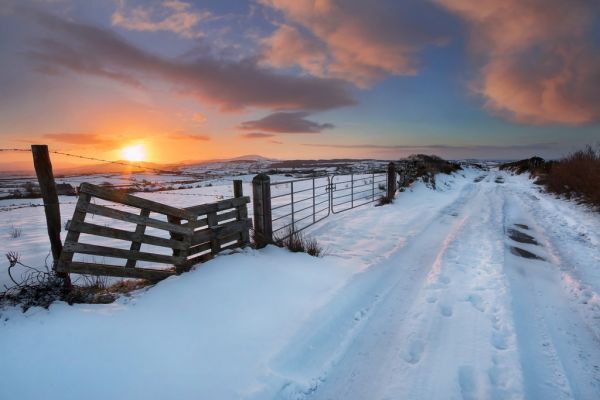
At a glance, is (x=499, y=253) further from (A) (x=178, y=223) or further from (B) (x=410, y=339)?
(A) (x=178, y=223)

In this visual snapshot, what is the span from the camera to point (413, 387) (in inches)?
109

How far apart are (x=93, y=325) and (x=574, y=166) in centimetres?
2077

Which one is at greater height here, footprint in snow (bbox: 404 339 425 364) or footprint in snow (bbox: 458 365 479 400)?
footprint in snow (bbox: 404 339 425 364)

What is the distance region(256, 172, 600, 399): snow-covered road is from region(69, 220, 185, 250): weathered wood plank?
2.42 metres

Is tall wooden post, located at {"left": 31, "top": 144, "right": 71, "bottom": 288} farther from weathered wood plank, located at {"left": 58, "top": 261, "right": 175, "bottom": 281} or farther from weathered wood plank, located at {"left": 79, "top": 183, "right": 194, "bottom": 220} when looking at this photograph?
weathered wood plank, located at {"left": 79, "top": 183, "right": 194, "bottom": 220}

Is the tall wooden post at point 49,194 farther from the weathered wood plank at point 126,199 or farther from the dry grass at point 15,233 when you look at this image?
the dry grass at point 15,233

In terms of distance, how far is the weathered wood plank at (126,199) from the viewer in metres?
3.82

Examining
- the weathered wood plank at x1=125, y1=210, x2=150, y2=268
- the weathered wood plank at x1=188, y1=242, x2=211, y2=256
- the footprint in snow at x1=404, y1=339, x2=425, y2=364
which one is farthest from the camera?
Result: the weathered wood plank at x1=188, y1=242, x2=211, y2=256

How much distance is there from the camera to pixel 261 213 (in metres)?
6.30

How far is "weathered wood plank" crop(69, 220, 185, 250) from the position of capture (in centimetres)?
373

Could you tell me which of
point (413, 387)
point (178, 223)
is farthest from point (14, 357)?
point (413, 387)

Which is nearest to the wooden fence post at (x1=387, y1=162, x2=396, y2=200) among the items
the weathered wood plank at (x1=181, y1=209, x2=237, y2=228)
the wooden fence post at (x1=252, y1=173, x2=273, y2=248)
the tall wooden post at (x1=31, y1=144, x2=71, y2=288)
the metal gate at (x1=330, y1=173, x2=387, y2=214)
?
the metal gate at (x1=330, y1=173, x2=387, y2=214)

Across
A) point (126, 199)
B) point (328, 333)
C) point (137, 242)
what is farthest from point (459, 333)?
point (126, 199)

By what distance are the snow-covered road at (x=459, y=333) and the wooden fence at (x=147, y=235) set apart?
2.32m
